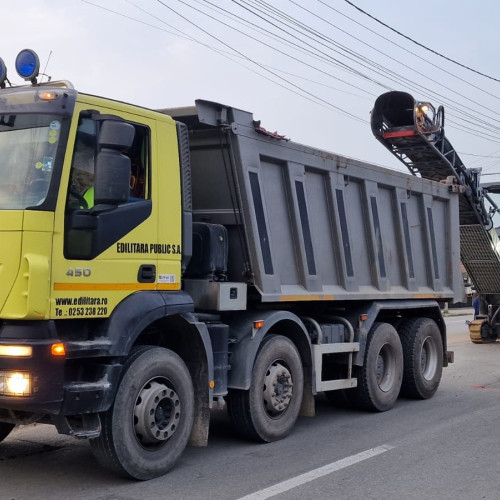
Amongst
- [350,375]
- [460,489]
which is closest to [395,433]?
[350,375]

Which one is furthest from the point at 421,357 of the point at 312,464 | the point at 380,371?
the point at 312,464

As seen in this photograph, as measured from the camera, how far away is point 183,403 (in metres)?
6.05

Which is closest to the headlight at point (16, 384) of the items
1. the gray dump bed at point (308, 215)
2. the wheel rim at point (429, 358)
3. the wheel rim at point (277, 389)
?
the gray dump bed at point (308, 215)

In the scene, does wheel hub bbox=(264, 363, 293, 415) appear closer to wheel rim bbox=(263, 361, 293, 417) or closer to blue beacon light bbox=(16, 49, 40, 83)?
wheel rim bbox=(263, 361, 293, 417)

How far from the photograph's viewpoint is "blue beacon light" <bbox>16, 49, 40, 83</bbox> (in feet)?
19.3

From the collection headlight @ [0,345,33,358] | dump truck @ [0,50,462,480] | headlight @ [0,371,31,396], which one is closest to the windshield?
dump truck @ [0,50,462,480]

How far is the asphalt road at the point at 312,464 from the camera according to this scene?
5500mm

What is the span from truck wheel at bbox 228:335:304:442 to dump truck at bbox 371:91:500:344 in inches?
189

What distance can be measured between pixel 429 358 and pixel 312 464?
448 centimetres

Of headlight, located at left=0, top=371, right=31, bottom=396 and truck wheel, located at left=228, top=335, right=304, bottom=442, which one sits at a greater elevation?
headlight, located at left=0, top=371, right=31, bottom=396

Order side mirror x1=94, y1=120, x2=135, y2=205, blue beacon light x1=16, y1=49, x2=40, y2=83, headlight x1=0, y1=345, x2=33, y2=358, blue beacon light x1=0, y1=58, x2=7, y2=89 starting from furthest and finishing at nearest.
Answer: blue beacon light x1=0, y1=58, x2=7, y2=89, blue beacon light x1=16, y1=49, x2=40, y2=83, side mirror x1=94, y1=120, x2=135, y2=205, headlight x1=0, y1=345, x2=33, y2=358

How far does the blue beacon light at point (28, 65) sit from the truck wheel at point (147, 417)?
7.53 feet

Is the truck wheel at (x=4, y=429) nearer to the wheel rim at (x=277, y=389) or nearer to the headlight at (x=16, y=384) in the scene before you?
the headlight at (x=16, y=384)

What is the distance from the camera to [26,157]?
5305mm
